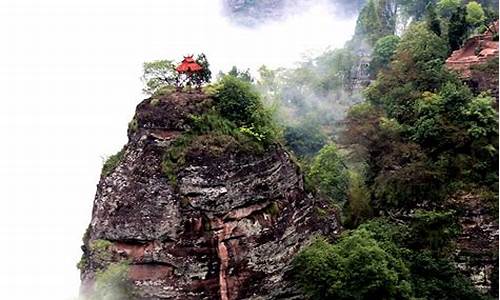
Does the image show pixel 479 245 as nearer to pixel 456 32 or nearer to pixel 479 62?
pixel 479 62

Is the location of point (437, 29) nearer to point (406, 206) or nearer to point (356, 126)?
point (356, 126)

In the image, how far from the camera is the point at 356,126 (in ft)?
77.0

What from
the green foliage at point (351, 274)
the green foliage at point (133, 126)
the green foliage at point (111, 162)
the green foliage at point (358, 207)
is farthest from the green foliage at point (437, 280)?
the green foliage at point (111, 162)

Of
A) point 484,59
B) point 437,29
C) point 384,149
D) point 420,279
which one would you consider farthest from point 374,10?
point 420,279

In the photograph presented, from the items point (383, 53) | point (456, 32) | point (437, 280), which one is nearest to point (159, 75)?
point (437, 280)

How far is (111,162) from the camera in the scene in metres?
19.5

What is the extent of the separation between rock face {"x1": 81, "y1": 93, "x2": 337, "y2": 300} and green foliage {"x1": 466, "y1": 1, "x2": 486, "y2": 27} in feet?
52.6

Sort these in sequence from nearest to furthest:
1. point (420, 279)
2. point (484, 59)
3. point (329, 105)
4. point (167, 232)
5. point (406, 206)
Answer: point (167, 232) < point (420, 279) < point (406, 206) < point (484, 59) < point (329, 105)

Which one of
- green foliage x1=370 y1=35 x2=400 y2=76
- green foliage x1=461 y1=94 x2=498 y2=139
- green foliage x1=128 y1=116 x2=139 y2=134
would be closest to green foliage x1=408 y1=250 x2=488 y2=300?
green foliage x1=461 y1=94 x2=498 y2=139

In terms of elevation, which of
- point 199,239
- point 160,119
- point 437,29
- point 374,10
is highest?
point 374,10

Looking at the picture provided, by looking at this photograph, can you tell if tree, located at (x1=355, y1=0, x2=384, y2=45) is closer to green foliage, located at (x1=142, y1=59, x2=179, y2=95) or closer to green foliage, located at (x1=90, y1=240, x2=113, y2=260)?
green foliage, located at (x1=142, y1=59, x2=179, y2=95)

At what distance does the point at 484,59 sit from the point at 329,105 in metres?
21.2

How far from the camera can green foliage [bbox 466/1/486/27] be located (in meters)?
30.2

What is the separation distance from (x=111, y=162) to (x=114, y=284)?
13.5ft
